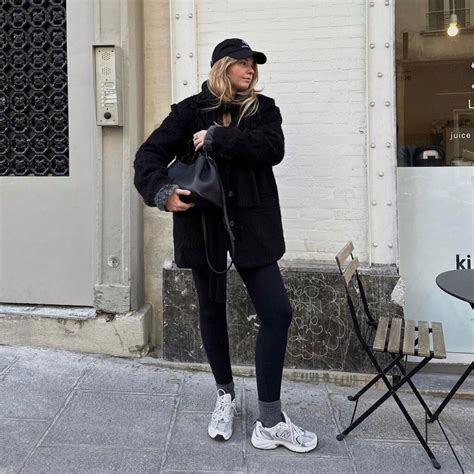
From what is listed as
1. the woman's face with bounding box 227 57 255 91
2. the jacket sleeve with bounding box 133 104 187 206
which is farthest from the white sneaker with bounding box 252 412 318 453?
the woman's face with bounding box 227 57 255 91

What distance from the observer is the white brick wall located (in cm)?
363

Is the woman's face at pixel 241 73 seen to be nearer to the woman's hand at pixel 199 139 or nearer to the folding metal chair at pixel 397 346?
the woman's hand at pixel 199 139

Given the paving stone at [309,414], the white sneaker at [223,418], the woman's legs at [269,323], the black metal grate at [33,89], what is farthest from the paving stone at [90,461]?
the black metal grate at [33,89]

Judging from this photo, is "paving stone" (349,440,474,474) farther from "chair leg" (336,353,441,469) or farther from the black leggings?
the black leggings

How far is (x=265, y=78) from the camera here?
12.1ft

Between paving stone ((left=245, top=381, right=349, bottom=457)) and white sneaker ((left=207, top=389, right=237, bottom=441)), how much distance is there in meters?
0.13

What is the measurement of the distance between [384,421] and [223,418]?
949 mm

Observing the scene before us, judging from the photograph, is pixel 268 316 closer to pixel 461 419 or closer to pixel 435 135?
pixel 461 419

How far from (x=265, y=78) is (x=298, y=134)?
0.44 meters

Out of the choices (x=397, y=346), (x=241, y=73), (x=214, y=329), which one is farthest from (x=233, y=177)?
(x=397, y=346)

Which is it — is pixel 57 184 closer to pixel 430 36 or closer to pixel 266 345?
pixel 266 345

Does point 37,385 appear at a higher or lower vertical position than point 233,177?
lower

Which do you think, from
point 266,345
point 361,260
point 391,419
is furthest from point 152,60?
point 391,419

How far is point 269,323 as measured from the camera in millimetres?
2648
